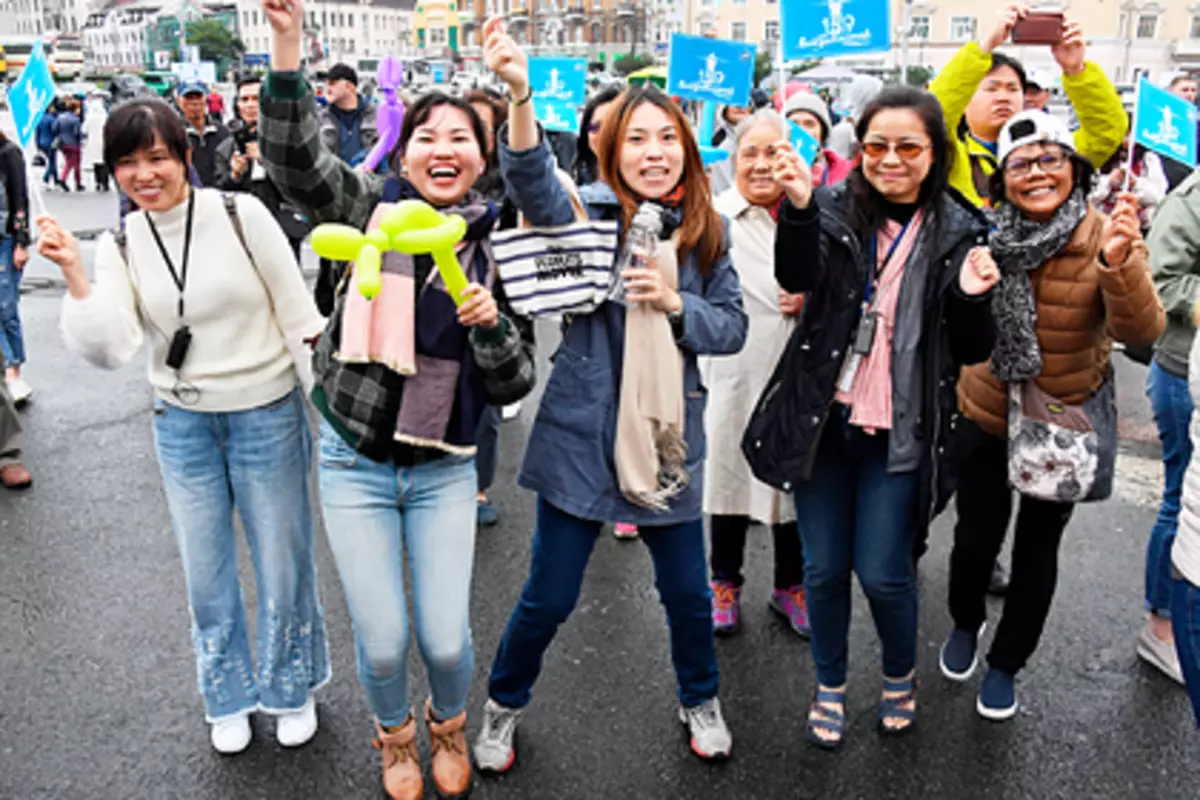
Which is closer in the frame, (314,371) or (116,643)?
(314,371)

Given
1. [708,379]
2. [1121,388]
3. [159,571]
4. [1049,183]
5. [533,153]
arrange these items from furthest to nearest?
[1121,388]
[159,571]
[708,379]
[1049,183]
[533,153]

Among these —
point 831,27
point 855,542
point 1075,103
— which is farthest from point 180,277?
point 1075,103

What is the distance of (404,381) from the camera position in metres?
2.45

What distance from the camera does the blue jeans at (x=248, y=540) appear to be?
2.76 m

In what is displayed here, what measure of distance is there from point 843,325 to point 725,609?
1.39 meters

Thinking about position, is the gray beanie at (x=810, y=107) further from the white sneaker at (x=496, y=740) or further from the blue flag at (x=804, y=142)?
the white sneaker at (x=496, y=740)

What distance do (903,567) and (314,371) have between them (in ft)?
5.85

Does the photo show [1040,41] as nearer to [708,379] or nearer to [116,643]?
[708,379]

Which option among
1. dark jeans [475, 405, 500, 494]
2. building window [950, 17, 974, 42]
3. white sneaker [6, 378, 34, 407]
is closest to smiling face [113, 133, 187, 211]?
dark jeans [475, 405, 500, 494]

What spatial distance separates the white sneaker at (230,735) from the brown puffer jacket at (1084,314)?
2.55 metres

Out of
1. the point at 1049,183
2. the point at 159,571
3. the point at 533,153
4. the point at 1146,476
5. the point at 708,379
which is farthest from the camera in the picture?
the point at 1146,476

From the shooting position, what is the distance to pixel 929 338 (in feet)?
8.89

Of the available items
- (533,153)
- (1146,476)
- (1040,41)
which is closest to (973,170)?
(1040,41)

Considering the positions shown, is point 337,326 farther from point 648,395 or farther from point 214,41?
point 214,41
